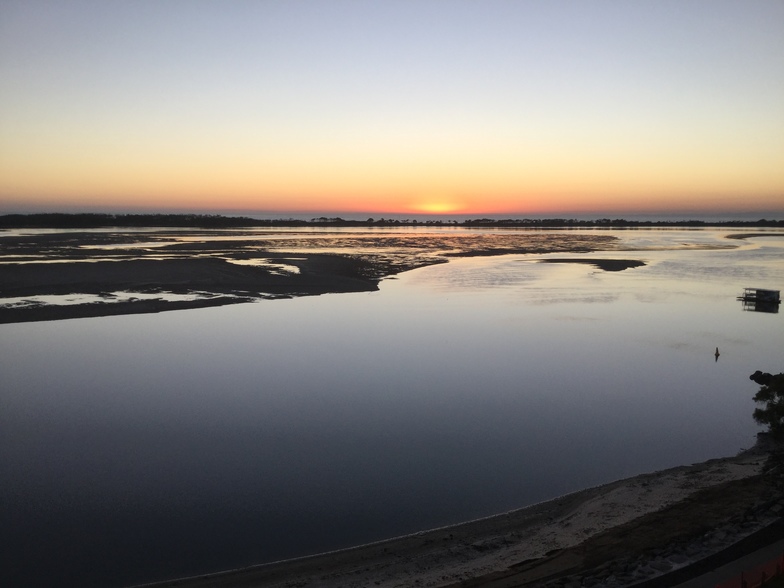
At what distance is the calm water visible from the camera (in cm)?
821

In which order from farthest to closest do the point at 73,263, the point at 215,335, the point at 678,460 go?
the point at 73,263 → the point at 215,335 → the point at 678,460

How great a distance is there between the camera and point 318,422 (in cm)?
1245

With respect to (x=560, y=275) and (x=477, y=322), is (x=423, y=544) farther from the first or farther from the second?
(x=560, y=275)

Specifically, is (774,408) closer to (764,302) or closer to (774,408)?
(774,408)

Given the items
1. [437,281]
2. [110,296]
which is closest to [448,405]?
[110,296]

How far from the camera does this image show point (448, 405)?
13711 mm

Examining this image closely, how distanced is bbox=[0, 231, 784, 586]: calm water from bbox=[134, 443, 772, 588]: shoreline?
0.43 metres

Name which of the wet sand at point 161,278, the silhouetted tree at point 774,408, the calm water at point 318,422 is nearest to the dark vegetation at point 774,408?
the silhouetted tree at point 774,408

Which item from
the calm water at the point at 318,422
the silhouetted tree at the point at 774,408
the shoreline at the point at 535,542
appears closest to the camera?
the shoreline at the point at 535,542

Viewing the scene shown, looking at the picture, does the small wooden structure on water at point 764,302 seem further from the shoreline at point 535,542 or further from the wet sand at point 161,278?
the shoreline at point 535,542

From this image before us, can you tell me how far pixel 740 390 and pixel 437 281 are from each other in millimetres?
24458

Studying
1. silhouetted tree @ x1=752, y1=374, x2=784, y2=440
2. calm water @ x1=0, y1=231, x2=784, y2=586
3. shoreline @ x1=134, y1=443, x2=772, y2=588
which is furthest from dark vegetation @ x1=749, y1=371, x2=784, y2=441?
shoreline @ x1=134, y1=443, x2=772, y2=588

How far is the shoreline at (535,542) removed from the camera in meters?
6.76

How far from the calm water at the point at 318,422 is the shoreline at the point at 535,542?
1.40ft
